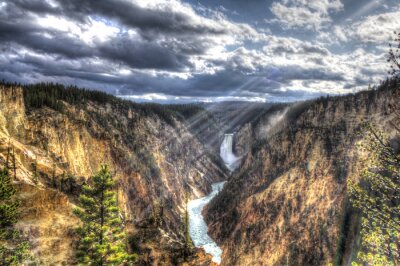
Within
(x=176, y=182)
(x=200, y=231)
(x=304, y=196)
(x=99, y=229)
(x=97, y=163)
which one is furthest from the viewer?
(x=176, y=182)

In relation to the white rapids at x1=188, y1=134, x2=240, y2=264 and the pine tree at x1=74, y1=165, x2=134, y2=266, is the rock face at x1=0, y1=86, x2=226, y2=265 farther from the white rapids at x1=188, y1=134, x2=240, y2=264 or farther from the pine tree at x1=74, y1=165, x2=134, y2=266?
the white rapids at x1=188, y1=134, x2=240, y2=264

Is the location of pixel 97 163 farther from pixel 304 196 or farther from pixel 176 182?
pixel 176 182

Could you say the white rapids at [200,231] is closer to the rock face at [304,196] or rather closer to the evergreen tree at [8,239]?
the rock face at [304,196]

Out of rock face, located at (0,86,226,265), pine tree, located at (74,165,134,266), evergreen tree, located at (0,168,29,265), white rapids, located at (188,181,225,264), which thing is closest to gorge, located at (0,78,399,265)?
rock face, located at (0,86,226,265)

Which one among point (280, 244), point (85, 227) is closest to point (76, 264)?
point (85, 227)

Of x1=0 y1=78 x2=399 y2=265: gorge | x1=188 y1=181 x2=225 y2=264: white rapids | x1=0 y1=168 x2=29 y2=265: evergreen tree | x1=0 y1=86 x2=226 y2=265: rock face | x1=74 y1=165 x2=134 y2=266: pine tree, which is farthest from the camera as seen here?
x1=188 y1=181 x2=225 y2=264: white rapids

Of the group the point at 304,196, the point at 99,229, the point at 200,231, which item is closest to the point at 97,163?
the point at 200,231
